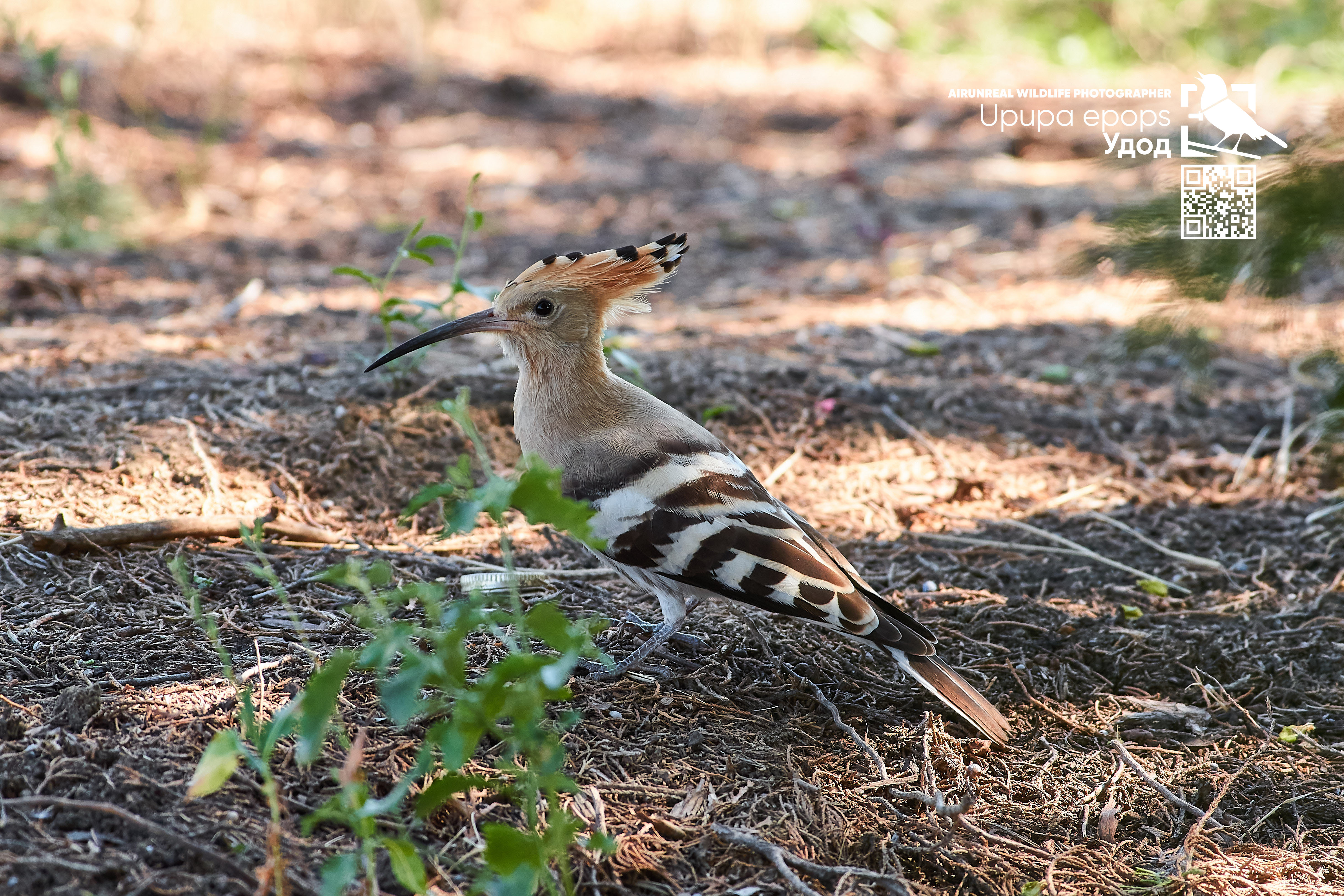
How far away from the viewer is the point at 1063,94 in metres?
8.62

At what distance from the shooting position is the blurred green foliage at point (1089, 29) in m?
9.60

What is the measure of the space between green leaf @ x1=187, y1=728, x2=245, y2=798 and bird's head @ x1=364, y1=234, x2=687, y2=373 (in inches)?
61.1

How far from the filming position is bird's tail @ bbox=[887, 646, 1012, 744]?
2.55 metres

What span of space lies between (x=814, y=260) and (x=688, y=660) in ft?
11.7

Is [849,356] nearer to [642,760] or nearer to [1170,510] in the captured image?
[1170,510]

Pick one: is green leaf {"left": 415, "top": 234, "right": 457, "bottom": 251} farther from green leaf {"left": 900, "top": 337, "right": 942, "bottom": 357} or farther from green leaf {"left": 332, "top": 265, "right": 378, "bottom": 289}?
green leaf {"left": 900, "top": 337, "right": 942, "bottom": 357}

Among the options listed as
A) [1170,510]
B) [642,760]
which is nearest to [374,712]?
[642,760]

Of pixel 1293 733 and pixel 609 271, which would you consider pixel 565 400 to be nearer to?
pixel 609 271

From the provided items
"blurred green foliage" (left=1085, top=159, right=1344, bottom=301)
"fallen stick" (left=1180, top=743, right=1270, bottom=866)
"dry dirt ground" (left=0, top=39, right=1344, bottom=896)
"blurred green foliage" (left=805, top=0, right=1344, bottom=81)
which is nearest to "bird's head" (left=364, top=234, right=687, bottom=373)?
"dry dirt ground" (left=0, top=39, right=1344, bottom=896)

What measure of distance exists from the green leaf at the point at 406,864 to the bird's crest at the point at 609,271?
5.54ft

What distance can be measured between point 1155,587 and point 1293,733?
67cm

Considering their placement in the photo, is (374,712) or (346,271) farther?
(346,271)

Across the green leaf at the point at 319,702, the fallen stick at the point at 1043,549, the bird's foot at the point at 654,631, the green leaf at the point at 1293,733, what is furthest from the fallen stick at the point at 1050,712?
the green leaf at the point at 319,702

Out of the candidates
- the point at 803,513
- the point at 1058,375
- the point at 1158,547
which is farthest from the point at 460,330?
the point at 1058,375
